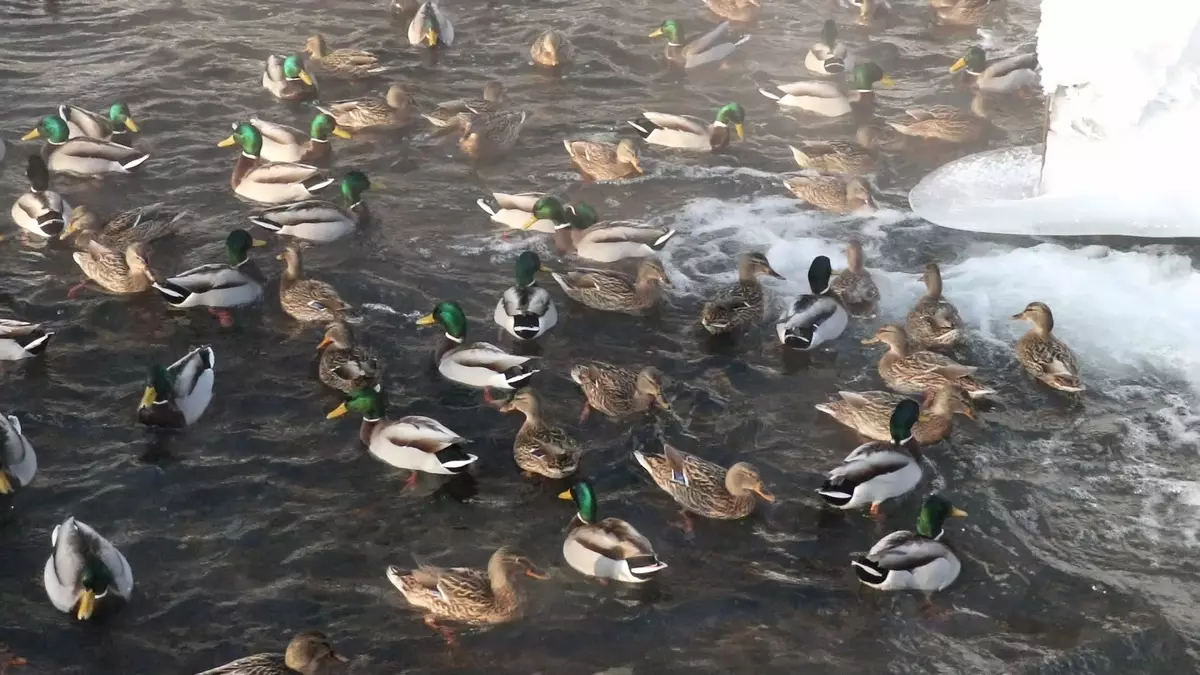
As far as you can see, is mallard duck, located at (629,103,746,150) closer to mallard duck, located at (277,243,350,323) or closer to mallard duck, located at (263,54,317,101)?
mallard duck, located at (263,54,317,101)

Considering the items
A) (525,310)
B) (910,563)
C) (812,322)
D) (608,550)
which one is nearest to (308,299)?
(525,310)

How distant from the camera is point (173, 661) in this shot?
7.82 metres

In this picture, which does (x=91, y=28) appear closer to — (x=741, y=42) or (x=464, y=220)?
(x=464, y=220)

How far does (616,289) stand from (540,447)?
8.23ft

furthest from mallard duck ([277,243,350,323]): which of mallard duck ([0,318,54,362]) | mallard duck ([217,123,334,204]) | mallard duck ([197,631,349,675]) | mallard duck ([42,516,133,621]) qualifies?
mallard duck ([197,631,349,675])

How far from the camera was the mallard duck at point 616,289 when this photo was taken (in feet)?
37.8

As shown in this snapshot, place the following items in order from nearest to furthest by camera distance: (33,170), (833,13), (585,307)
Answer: (585,307) → (33,170) → (833,13)

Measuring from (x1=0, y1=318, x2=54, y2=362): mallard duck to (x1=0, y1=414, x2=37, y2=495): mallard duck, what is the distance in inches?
51.0

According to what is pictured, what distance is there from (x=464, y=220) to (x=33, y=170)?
13.7 ft

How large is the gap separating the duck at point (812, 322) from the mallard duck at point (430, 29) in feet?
23.6

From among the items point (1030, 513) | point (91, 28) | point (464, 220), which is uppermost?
point (91, 28)

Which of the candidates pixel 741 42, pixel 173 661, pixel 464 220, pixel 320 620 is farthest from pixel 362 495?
pixel 741 42

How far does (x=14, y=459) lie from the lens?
9070mm

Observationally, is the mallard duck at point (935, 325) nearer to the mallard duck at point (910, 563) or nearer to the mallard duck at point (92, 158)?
the mallard duck at point (910, 563)
